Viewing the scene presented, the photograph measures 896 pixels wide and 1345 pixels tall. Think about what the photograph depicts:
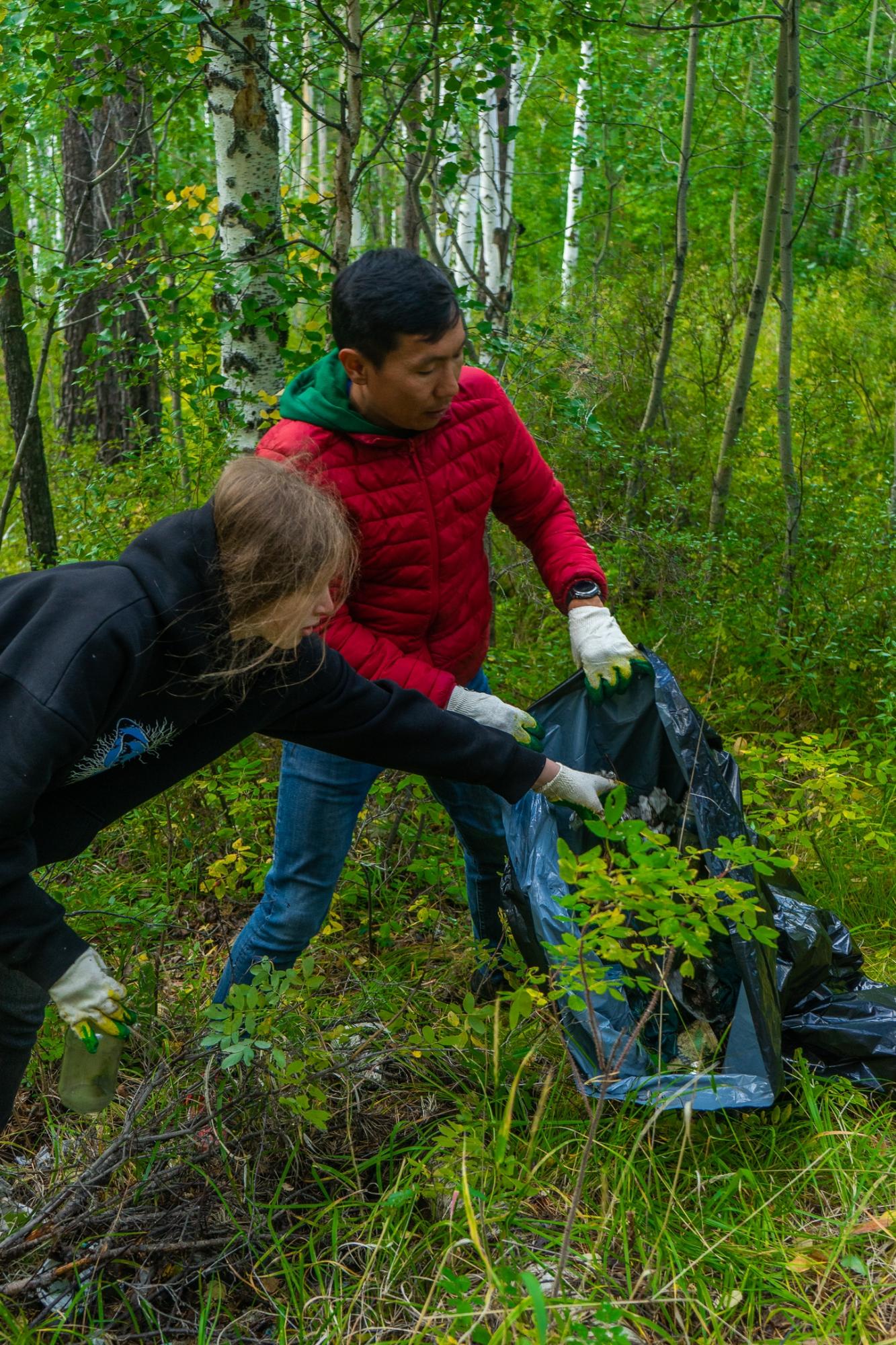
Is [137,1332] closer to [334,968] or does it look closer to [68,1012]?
[68,1012]

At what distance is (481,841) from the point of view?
258cm

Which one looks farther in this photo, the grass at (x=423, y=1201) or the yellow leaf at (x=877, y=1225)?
the yellow leaf at (x=877, y=1225)

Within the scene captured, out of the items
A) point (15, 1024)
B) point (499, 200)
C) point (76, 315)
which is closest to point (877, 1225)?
point (15, 1024)

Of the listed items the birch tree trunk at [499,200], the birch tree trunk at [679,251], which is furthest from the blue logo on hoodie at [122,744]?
the birch tree trunk at [499,200]

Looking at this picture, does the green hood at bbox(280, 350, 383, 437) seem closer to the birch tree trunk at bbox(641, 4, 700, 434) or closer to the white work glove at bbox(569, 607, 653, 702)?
the white work glove at bbox(569, 607, 653, 702)

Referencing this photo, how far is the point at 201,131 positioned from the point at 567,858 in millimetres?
6841

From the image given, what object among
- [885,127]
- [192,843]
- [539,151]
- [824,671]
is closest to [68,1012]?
[192,843]

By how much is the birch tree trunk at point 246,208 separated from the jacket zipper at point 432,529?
1.37 metres

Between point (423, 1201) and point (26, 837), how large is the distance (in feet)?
3.45

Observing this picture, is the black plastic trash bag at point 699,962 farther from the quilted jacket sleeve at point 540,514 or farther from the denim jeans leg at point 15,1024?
the denim jeans leg at point 15,1024

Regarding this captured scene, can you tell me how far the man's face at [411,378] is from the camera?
205 cm

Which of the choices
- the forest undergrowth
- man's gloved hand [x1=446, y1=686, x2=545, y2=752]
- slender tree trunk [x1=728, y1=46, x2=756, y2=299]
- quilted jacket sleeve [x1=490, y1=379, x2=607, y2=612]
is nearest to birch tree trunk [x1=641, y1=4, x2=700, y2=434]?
quilted jacket sleeve [x1=490, y1=379, x2=607, y2=612]

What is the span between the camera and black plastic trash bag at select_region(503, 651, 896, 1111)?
6.78 ft

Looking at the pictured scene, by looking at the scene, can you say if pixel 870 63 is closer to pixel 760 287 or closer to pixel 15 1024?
pixel 760 287
